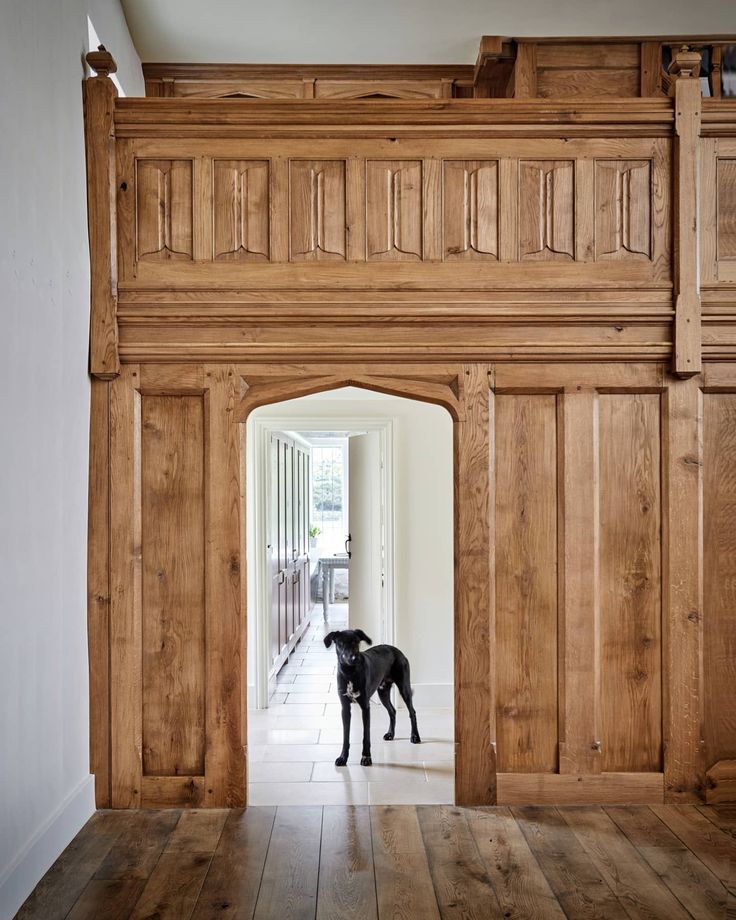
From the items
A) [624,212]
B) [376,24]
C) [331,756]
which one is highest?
[376,24]

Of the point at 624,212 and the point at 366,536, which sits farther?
the point at 366,536

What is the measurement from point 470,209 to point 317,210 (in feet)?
2.38

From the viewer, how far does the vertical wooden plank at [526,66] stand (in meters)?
4.37

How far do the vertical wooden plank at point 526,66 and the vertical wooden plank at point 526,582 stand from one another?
190 centimetres

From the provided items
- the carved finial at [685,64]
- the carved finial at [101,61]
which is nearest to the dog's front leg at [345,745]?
the carved finial at [101,61]

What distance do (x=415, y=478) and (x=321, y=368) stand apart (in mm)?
2515

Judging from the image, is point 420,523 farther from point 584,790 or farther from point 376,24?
point 376,24

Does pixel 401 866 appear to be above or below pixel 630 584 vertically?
below

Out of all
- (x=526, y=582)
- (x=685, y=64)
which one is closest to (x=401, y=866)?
(x=526, y=582)

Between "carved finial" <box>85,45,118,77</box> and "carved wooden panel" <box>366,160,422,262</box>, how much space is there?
4.09ft

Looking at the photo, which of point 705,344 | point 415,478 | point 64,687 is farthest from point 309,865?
point 415,478

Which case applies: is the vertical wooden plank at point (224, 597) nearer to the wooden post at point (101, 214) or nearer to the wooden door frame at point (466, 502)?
the wooden door frame at point (466, 502)

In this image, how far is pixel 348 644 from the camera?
4.95 m

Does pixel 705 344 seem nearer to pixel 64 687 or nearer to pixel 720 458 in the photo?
pixel 720 458
